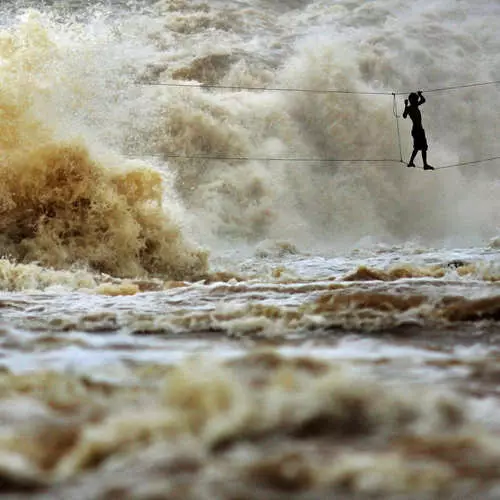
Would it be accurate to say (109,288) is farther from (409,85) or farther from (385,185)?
(409,85)

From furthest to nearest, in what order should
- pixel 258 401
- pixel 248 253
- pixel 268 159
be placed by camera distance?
pixel 268 159
pixel 248 253
pixel 258 401

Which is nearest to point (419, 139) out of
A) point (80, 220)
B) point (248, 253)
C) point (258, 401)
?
point (80, 220)

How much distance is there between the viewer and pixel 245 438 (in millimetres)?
1907

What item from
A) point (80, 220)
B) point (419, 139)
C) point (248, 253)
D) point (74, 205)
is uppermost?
point (419, 139)

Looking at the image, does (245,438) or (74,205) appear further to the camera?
(74,205)

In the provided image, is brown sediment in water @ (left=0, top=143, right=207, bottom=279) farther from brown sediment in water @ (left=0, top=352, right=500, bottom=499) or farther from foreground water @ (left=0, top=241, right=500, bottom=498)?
brown sediment in water @ (left=0, top=352, right=500, bottom=499)

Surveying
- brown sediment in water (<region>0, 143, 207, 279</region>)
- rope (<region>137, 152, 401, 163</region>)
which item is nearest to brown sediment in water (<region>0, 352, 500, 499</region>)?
brown sediment in water (<region>0, 143, 207, 279</region>)

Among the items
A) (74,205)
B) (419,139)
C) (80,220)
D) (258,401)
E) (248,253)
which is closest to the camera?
(258,401)

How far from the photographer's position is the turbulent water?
1.85m

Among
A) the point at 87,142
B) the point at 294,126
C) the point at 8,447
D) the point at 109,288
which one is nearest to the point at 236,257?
the point at 87,142

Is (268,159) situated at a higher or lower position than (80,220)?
higher

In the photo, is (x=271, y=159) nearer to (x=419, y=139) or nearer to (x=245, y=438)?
(x=419, y=139)

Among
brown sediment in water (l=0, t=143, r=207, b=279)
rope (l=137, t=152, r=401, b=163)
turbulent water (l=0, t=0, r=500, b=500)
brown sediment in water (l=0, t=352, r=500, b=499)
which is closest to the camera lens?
brown sediment in water (l=0, t=352, r=500, b=499)

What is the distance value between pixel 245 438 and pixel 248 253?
1180 cm
